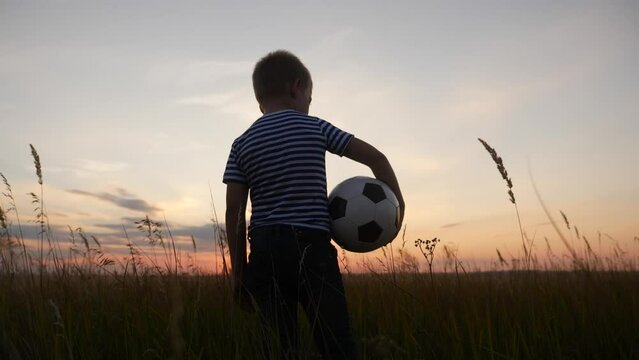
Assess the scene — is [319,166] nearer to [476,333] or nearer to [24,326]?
[476,333]

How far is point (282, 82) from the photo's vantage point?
328 cm

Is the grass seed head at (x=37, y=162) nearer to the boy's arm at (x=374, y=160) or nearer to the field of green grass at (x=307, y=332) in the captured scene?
the field of green grass at (x=307, y=332)

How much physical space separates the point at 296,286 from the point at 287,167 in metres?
0.72

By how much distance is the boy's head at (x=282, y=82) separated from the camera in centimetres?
328

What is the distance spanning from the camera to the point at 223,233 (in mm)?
3699

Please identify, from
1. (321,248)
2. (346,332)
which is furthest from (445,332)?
(321,248)

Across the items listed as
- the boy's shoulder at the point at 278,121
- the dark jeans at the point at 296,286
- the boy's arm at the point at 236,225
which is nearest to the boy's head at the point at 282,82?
the boy's shoulder at the point at 278,121

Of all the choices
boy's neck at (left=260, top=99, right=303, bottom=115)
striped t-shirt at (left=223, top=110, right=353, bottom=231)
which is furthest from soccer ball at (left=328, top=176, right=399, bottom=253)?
boy's neck at (left=260, top=99, right=303, bottom=115)

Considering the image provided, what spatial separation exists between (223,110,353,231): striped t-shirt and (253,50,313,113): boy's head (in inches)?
5.2

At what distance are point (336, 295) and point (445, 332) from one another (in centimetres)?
99

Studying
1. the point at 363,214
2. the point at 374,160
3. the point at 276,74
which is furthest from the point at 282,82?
the point at 363,214

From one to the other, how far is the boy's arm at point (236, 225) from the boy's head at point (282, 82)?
0.62 m

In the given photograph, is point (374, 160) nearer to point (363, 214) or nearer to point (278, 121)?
point (363, 214)

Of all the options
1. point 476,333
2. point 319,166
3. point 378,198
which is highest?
point 319,166
